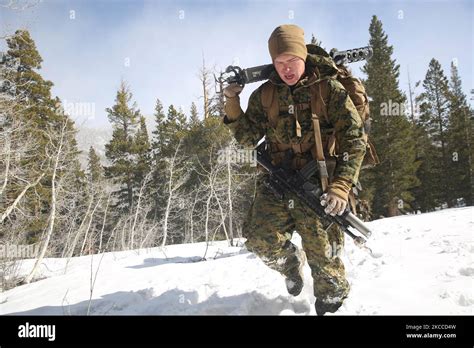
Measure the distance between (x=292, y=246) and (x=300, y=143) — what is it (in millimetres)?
1071

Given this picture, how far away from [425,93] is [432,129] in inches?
146

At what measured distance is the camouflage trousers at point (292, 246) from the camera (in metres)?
2.86

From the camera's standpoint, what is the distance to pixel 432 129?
29.1 meters

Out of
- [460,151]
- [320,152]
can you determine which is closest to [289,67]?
[320,152]

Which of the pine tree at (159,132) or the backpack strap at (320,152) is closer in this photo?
the backpack strap at (320,152)

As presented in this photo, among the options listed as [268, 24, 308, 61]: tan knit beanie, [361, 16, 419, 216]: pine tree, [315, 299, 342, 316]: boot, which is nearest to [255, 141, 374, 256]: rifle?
[315, 299, 342, 316]: boot

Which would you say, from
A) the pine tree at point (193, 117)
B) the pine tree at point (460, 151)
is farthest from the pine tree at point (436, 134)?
the pine tree at point (193, 117)

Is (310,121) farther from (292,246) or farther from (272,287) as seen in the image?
(272,287)

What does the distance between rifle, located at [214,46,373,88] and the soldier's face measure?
17cm

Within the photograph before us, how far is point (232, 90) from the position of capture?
2.93 metres

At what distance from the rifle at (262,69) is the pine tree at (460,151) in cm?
2900

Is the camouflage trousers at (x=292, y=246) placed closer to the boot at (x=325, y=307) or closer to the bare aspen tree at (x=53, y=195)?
the boot at (x=325, y=307)

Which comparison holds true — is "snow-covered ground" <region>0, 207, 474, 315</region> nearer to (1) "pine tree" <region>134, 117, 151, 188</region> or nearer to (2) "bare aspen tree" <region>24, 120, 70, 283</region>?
(2) "bare aspen tree" <region>24, 120, 70, 283</region>
